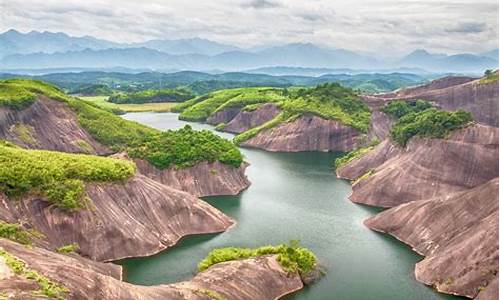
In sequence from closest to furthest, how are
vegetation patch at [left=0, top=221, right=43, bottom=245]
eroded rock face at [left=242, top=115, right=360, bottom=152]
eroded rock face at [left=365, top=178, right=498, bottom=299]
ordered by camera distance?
vegetation patch at [left=0, top=221, right=43, bottom=245], eroded rock face at [left=365, top=178, right=498, bottom=299], eroded rock face at [left=242, top=115, right=360, bottom=152]

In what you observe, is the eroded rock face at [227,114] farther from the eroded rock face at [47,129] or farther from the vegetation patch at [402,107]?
the eroded rock face at [47,129]

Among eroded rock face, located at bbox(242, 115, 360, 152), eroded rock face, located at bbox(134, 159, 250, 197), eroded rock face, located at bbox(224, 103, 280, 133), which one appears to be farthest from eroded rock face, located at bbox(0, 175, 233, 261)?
eroded rock face, located at bbox(224, 103, 280, 133)

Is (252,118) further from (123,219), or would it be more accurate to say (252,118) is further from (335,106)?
(123,219)

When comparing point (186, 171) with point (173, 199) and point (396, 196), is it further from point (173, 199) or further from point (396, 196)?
point (396, 196)

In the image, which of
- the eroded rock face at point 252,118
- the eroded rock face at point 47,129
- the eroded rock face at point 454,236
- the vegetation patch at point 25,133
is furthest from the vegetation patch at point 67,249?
the eroded rock face at point 252,118

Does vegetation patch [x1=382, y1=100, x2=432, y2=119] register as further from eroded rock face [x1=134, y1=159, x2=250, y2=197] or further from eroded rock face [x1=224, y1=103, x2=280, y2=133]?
eroded rock face [x1=134, y1=159, x2=250, y2=197]

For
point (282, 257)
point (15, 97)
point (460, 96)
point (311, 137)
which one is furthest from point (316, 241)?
point (460, 96)

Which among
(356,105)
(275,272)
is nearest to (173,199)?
(275,272)
